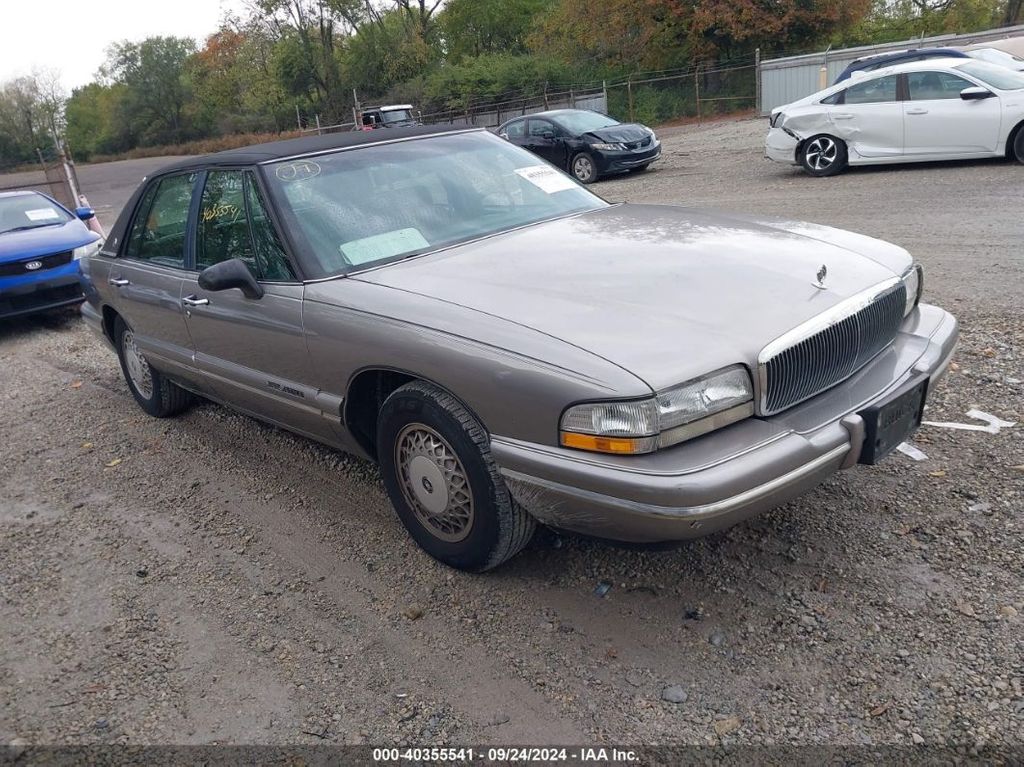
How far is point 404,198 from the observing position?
3.96 m

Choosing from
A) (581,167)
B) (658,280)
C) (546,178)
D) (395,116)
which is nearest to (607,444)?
(658,280)

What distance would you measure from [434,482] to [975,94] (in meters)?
10.4

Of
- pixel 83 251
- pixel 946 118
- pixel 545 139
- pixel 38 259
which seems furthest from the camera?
pixel 545 139

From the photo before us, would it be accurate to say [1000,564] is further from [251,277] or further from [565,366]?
[251,277]

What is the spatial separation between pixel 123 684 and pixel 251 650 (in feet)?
1.46

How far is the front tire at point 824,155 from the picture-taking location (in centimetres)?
1210

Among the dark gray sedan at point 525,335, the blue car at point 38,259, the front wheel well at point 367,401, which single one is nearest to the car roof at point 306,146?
the dark gray sedan at point 525,335

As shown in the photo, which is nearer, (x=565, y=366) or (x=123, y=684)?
(x=565, y=366)

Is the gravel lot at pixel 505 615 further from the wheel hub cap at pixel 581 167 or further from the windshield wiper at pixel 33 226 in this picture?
the wheel hub cap at pixel 581 167

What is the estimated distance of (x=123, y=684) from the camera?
3.00m

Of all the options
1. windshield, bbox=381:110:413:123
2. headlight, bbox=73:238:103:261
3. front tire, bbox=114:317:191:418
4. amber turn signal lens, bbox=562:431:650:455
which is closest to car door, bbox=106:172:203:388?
front tire, bbox=114:317:191:418

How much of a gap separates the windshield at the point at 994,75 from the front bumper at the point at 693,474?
31.9 ft

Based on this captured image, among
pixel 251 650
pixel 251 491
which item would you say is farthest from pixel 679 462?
pixel 251 491

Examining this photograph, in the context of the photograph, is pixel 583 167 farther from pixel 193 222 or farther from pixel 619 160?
pixel 193 222
